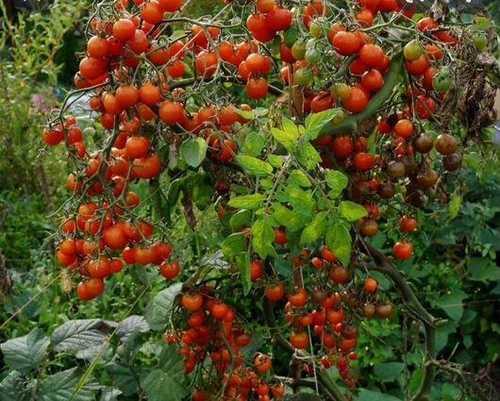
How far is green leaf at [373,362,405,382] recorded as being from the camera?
2.33m

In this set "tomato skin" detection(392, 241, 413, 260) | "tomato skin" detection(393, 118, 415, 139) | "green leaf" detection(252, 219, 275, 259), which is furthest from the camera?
"tomato skin" detection(392, 241, 413, 260)

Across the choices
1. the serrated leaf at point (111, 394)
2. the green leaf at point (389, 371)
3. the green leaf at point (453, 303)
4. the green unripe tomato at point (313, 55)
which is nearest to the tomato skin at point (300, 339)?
the serrated leaf at point (111, 394)

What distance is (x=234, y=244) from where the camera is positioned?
1.07 metres

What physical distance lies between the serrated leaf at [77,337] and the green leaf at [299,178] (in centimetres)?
61

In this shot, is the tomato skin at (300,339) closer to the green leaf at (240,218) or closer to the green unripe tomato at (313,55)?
the green leaf at (240,218)

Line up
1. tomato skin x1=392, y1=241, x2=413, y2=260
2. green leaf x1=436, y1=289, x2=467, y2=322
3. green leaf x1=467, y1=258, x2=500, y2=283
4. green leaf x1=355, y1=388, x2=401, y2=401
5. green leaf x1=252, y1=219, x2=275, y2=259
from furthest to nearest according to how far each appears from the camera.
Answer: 1. green leaf x1=467, y1=258, x2=500, y2=283
2. green leaf x1=436, y1=289, x2=467, y2=322
3. green leaf x1=355, y1=388, x2=401, y2=401
4. tomato skin x1=392, y1=241, x2=413, y2=260
5. green leaf x1=252, y1=219, x2=275, y2=259

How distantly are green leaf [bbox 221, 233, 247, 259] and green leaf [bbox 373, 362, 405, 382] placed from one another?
137cm

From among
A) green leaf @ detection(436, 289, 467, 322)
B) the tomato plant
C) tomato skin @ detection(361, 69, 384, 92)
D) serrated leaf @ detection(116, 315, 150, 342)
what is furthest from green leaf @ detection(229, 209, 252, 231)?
green leaf @ detection(436, 289, 467, 322)

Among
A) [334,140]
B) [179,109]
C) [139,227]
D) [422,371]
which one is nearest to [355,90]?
[334,140]

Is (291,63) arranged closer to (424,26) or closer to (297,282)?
(424,26)

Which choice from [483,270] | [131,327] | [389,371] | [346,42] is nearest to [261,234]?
[346,42]

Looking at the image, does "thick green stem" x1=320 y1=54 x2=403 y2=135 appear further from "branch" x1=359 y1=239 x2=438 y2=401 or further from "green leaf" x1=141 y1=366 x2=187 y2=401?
"green leaf" x1=141 y1=366 x2=187 y2=401

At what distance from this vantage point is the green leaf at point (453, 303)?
257 centimetres

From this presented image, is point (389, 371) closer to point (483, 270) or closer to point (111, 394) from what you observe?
point (483, 270)
